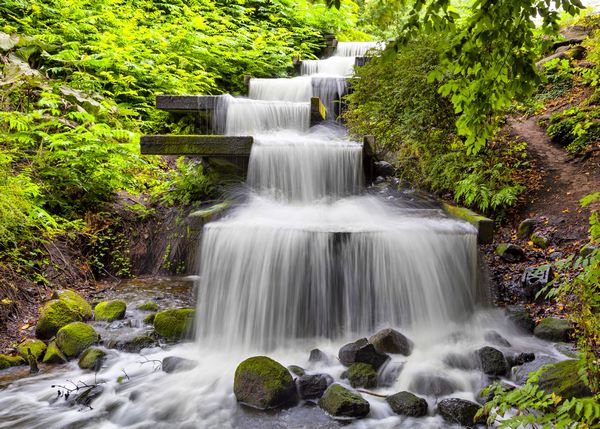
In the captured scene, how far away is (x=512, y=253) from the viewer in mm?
5664

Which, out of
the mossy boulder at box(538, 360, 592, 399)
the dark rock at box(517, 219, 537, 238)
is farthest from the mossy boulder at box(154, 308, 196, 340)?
the dark rock at box(517, 219, 537, 238)

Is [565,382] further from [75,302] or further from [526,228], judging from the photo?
[75,302]

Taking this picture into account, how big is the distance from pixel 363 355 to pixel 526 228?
3372mm

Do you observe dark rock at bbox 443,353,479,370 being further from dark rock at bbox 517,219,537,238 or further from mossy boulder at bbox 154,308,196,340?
mossy boulder at bbox 154,308,196,340

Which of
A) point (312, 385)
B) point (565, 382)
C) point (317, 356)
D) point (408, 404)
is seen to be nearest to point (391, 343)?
point (317, 356)

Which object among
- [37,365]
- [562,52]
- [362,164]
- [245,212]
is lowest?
[37,365]

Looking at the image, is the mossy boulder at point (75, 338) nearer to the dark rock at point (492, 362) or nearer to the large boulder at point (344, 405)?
the large boulder at point (344, 405)

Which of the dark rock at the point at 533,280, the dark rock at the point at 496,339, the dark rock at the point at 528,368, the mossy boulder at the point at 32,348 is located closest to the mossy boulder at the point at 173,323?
the mossy boulder at the point at 32,348

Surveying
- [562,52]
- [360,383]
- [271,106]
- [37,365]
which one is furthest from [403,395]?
[562,52]

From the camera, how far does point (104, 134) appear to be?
725 centimetres

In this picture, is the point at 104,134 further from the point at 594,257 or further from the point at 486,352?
the point at 594,257

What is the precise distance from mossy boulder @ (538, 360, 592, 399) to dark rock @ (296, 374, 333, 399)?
1798 millimetres

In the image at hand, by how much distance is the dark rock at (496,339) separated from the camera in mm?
4582

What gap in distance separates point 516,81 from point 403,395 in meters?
2.67
